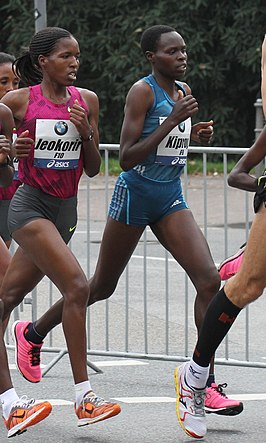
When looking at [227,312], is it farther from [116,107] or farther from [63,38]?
[116,107]

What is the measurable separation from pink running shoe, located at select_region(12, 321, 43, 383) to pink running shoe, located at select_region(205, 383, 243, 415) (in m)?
1.01

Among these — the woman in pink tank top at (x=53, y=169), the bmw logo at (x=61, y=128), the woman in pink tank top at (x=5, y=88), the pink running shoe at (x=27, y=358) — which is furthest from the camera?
the woman in pink tank top at (x=5, y=88)

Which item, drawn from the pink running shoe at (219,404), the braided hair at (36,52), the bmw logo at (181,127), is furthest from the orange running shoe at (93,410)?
the braided hair at (36,52)

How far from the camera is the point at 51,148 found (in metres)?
6.84

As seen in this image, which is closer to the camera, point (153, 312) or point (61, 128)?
point (61, 128)

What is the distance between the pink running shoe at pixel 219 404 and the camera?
674 cm

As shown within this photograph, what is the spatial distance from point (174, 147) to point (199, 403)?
1.42m

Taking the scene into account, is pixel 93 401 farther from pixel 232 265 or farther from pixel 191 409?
pixel 232 265

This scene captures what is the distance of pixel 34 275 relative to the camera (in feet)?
23.4

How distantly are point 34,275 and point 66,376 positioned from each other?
48.1 inches

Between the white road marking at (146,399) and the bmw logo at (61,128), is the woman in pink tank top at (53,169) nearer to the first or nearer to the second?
the bmw logo at (61,128)

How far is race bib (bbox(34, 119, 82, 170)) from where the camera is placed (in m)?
6.84

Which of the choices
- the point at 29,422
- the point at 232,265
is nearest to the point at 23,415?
the point at 29,422

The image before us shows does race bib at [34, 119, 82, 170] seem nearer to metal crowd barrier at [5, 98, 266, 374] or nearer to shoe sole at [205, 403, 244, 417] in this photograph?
metal crowd barrier at [5, 98, 266, 374]
